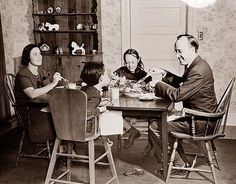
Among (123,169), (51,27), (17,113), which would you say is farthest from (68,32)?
(123,169)

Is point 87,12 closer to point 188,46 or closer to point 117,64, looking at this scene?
point 117,64

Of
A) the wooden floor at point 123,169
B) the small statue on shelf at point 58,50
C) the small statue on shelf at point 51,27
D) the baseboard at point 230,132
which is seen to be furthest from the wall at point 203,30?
the wooden floor at point 123,169

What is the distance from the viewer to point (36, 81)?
3.83 meters

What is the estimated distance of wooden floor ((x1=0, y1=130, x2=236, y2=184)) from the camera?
342 centimetres

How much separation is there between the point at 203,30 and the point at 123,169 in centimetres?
234

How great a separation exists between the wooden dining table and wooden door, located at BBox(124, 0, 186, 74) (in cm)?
199

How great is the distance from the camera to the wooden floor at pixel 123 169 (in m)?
3.42

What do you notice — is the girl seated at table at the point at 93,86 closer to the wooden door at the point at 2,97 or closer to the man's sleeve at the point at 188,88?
the man's sleeve at the point at 188,88

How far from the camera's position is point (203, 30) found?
5059 millimetres

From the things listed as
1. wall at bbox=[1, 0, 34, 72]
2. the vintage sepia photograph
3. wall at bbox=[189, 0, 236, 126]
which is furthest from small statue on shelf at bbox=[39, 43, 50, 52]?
wall at bbox=[189, 0, 236, 126]

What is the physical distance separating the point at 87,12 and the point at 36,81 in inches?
70.6

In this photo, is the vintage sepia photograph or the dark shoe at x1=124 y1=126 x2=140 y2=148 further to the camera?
the dark shoe at x1=124 y1=126 x2=140 y2=148

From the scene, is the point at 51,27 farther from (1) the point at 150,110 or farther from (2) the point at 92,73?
(1) the point at 150,110

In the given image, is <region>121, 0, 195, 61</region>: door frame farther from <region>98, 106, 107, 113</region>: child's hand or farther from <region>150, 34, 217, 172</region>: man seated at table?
<region>98, 106, 107, 113</region>: child's hand
